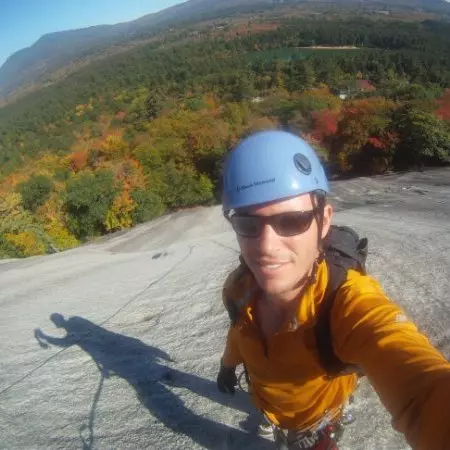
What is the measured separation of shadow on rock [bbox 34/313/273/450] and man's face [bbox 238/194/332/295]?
5.83 feet

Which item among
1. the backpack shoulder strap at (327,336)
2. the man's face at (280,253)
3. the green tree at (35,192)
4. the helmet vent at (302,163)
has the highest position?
the helmet vent at (302,163)

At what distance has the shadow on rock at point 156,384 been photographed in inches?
118

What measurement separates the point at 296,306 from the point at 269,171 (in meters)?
0.65

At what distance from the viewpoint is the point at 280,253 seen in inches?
66.0

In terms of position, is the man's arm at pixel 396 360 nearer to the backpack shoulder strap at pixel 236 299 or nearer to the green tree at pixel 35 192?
the backpack shoulder strap at pixel 236 299

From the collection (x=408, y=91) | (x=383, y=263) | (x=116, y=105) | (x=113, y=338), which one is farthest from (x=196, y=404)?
(x=116, y=105)

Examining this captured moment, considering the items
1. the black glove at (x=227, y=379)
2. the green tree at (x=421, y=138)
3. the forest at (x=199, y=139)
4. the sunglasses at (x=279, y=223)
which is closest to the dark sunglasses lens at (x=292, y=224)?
the sunglasses at (x=279, y=223)

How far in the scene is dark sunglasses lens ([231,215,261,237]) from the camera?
1.73 m

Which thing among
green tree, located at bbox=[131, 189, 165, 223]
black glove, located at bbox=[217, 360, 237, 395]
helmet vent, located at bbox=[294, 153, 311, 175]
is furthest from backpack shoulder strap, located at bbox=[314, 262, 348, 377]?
green tree, located at bbox=[131, 189, 165, 223]

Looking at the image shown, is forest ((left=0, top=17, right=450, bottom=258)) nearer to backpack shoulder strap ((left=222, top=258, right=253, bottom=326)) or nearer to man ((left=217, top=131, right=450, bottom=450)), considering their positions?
backpack shoulder strap ((left=222, top=258, right=253, bottom=326))

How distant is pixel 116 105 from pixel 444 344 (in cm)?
8833

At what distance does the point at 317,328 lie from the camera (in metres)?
1.61

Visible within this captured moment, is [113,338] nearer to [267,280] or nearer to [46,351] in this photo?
[46,351]

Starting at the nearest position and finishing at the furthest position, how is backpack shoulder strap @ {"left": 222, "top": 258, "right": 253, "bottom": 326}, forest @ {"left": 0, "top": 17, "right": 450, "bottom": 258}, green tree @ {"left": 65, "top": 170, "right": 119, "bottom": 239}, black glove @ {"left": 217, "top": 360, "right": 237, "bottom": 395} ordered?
backpack shoulder strap @ {"left": 222, "top": 258, "right": 253, "bottom": 326}
black glove @ {"left": 217, "top": 360, "right": 237, "bottom": 395}
forest @ {"left": 0, "top": 17, "right": 450, "bottom": 258}
green tree @ {"left": 65, "top": 170, "right": 119, "bottom": 239}
